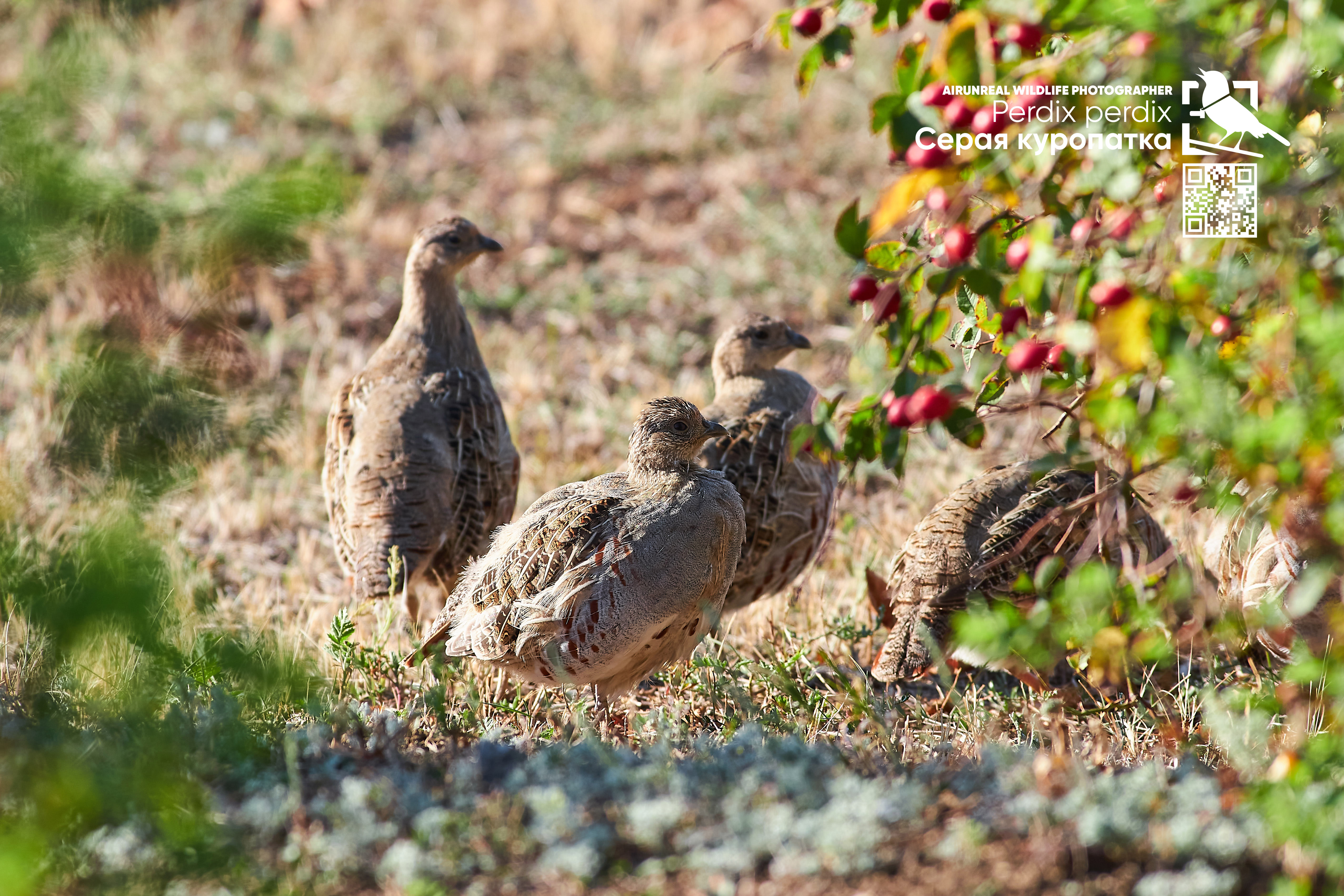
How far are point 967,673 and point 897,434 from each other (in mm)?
2349

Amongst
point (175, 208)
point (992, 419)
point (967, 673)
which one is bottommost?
point (967, 673)

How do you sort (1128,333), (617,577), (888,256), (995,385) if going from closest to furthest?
(1128,333)
(888,256)
(995,385)
(617,577)

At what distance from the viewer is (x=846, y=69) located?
12500mm

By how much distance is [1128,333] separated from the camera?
241 centimetres

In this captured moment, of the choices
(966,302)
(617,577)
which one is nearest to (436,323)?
(617,577)

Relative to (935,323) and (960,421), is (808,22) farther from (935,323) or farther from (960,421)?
(960,421)

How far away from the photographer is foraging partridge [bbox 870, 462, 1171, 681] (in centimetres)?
467

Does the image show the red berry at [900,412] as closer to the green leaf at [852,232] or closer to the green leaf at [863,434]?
the green leaf at [863,434]

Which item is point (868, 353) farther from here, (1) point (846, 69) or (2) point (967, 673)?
(1) point (846, 69)

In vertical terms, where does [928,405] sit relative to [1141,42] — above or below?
below

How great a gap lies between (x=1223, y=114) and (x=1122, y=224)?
0.96 feet

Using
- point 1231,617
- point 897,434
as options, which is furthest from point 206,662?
point 1231,617

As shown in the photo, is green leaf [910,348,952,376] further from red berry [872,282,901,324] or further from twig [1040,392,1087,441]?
twig [1040,392,1087,441]

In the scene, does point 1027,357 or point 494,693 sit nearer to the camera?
point 1027,357
